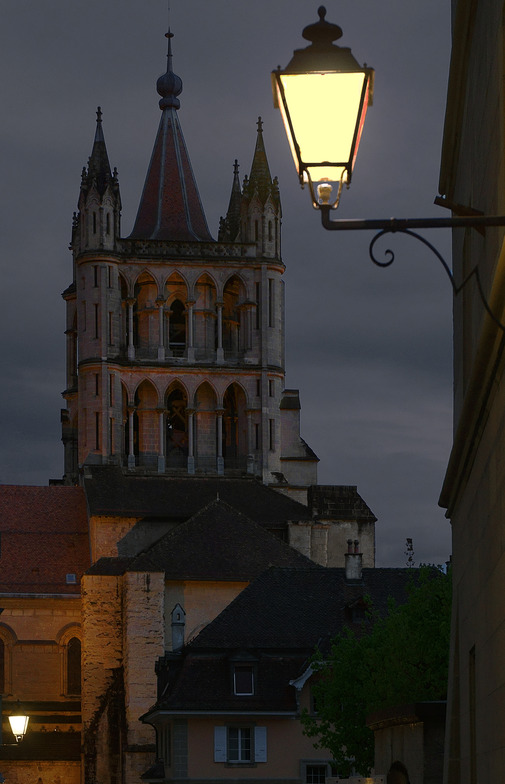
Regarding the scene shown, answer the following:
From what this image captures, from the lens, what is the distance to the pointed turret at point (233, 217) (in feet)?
283

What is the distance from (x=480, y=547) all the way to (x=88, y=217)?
6855cm

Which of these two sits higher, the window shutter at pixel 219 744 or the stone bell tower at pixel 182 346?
the stone bell tower at pixel 182 346

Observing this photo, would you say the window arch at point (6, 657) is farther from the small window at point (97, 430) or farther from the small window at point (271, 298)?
the small window at point (271, 298)

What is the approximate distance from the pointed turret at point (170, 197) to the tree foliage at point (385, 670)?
39201mm

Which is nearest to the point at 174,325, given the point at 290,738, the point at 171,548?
the point at 171,548

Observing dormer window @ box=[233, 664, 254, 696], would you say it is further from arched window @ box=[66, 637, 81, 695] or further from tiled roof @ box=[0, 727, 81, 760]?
arched window @ box=[66, 637, 81, 695]

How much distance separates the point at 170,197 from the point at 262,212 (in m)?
4.80

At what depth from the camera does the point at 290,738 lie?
5038 centimetres

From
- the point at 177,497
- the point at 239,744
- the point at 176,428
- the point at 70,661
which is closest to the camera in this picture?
the point at 239,744

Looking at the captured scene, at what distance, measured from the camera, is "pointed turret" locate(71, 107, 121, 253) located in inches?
3105

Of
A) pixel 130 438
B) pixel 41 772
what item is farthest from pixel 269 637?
pixel 130 438

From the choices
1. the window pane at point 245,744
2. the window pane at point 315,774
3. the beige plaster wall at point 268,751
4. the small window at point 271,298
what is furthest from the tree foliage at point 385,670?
the small window at point 271,298

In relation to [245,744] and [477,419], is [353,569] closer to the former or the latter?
[245,744]

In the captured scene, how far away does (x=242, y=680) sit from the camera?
51.7 metres
